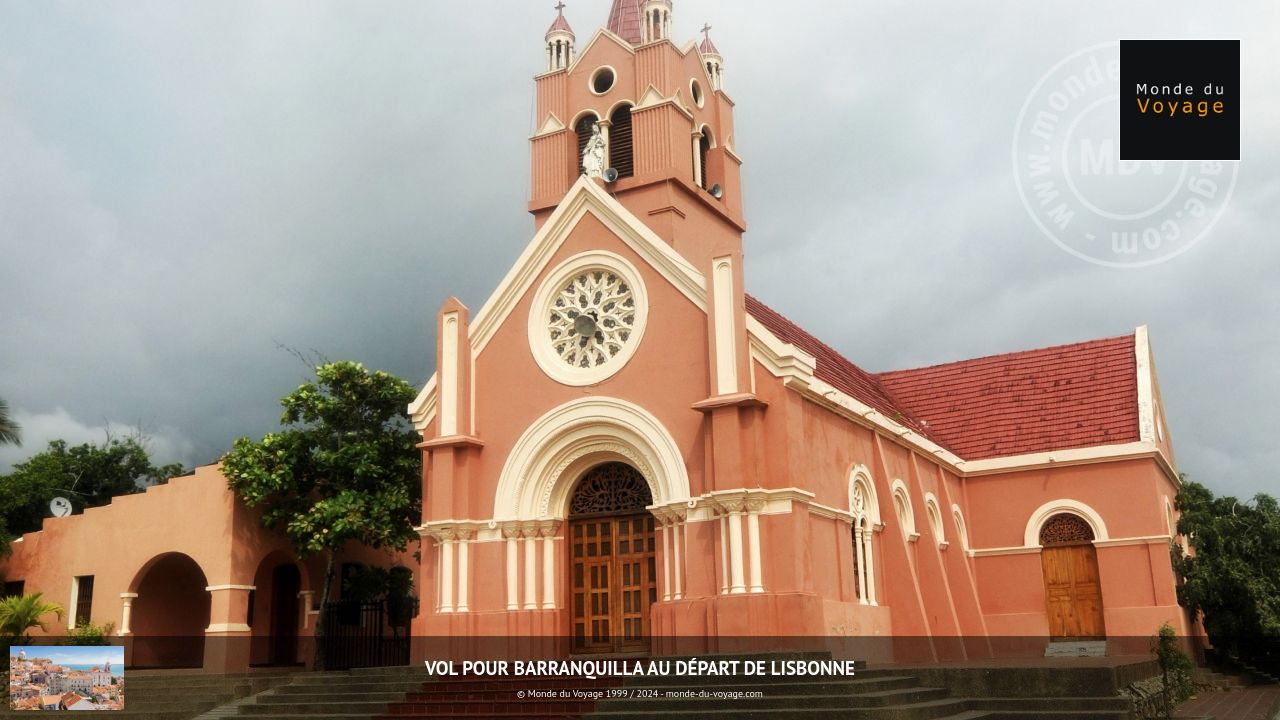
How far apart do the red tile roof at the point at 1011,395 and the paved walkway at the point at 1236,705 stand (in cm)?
546

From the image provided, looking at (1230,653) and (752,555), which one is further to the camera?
(1230,653)

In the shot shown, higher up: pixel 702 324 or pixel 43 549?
pixel 702 324

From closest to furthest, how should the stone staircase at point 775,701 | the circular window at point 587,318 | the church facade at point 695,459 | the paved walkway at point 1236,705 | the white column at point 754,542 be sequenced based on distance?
1. the stone staircase at point 775,701
2. the white column at point 754,542
3. the paved walkway at point 1236,705
4. the church facade at point 695,459
5. the circular window at point 587,318

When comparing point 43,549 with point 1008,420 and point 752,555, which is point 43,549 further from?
point 1008,420

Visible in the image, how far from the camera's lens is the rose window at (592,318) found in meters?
18.9

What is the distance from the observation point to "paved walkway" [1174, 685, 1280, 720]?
16.9m

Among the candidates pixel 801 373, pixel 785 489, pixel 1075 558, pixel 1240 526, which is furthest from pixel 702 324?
pixel 1240 526

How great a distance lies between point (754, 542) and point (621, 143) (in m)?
9.67

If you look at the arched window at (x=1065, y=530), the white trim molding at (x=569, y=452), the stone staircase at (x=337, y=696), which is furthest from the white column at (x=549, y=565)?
the arched window at (x=1065, y=530)

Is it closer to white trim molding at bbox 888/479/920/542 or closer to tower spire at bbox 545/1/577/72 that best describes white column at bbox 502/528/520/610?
white trim molding at bbox 888/479/920/542

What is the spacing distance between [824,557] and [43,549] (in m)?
17.1

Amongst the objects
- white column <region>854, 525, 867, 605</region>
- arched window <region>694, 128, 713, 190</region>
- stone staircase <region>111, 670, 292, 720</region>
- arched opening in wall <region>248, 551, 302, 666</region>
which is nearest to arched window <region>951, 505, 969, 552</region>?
white column <region>854, 525, 867, 605</region>

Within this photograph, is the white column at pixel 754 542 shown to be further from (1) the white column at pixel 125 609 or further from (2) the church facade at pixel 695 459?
(1) the white column at pixel 125 609

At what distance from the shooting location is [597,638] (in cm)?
1839
